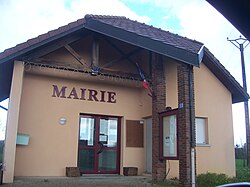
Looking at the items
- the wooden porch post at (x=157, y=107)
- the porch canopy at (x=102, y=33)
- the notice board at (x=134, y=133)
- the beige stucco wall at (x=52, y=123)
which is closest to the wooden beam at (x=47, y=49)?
the porch canopy at (x=102, y=33)

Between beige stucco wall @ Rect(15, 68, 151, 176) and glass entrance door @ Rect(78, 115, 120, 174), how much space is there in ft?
0.92

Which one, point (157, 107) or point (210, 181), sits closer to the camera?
point (210, 181)

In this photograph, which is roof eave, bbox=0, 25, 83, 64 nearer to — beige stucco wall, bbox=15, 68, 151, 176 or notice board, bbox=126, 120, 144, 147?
beige stucco wall, bbox=15, 68, 151, 176

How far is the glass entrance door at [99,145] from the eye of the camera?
1199cm

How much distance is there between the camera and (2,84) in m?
13.2

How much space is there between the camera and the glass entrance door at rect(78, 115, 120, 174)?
39.3 ft

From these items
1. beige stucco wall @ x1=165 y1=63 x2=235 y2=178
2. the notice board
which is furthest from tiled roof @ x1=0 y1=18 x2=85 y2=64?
the notice board

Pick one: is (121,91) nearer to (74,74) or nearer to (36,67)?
(74,74)

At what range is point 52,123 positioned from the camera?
455 inches

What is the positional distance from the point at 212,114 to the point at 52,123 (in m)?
5.86

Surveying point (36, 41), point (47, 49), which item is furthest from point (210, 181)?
point (36, 41)

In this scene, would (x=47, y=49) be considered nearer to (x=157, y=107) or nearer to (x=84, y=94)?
(x=84, y=94)

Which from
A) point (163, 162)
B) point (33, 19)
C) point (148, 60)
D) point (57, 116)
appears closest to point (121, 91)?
point (148, 60)

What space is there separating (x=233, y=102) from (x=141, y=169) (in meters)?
4.81
